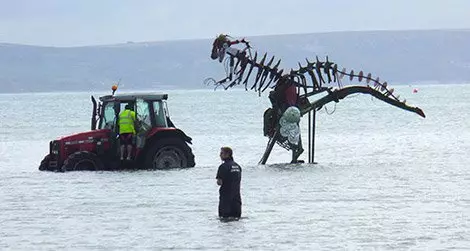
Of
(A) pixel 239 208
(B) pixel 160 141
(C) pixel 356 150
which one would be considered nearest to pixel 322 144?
(C) pixel 356 150

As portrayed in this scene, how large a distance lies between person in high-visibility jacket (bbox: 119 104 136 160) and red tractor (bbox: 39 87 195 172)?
0.51 ft

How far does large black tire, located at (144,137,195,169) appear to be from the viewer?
31844 millimetres

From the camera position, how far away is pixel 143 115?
1268 inches

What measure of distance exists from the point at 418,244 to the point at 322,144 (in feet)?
111

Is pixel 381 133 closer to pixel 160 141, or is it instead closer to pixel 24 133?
pixel 24 133

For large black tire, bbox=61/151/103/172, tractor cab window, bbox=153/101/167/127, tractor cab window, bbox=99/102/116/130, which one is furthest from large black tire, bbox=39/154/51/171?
tractor cab window, bbox=153/101/167/127

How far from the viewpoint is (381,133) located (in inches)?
2559

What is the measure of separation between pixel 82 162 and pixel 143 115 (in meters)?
1.62

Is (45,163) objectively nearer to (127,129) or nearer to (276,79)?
(127,129)

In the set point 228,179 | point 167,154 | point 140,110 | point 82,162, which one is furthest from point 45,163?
point 228,179

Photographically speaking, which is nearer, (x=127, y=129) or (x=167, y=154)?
(x=127, y=129)

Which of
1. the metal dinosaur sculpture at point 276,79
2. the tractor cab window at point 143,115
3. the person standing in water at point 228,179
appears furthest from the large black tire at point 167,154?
the person standing in water at point 228,179

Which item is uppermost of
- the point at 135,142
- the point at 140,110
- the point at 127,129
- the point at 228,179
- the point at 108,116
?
the point at 140,110

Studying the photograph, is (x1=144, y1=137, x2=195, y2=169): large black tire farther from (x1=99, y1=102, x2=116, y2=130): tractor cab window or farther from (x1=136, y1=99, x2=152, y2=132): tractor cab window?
(x1=99, y1=102, x2=116, y2=130): tractor cab window
